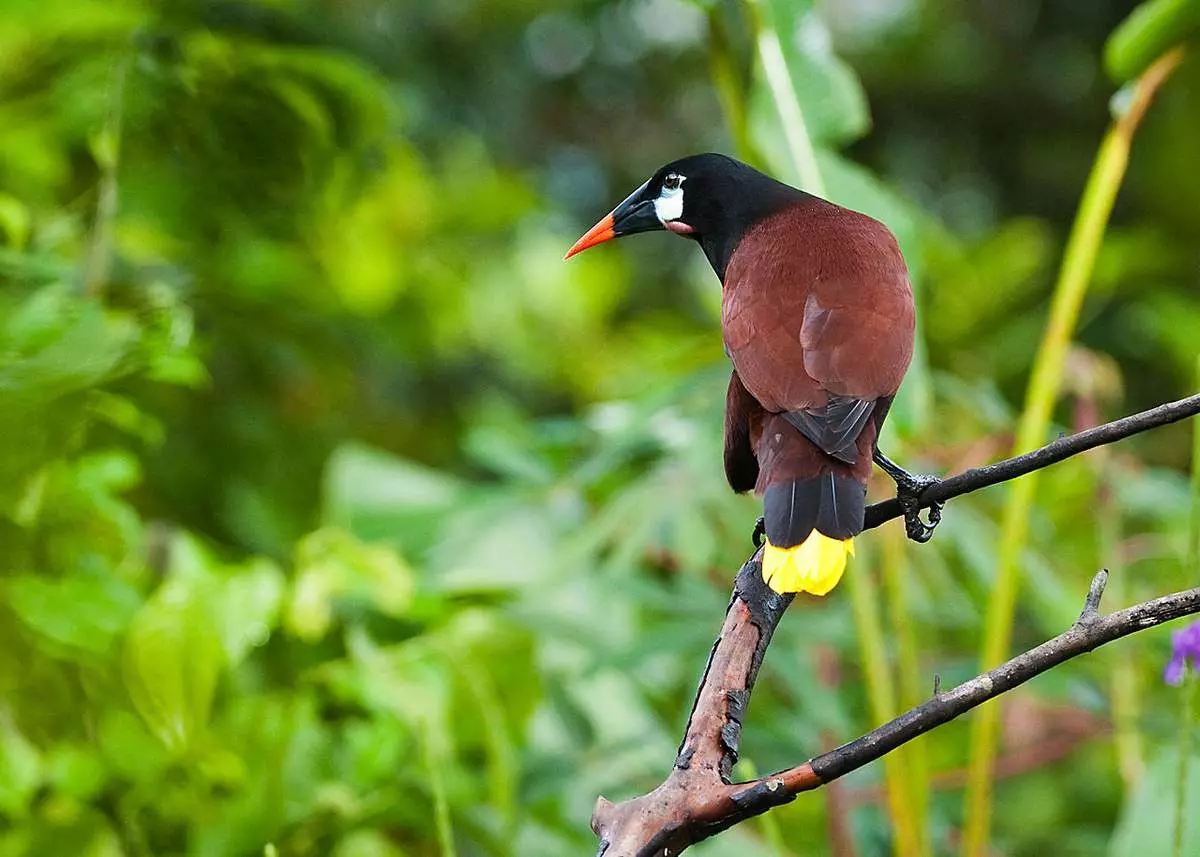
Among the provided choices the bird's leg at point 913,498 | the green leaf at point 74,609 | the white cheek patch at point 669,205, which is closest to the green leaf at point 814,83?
the white cheek patch at point 669,205

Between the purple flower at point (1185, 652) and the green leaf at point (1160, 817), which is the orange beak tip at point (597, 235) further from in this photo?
the green leaf at point (1160, 817)

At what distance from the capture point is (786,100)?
4.64 feet

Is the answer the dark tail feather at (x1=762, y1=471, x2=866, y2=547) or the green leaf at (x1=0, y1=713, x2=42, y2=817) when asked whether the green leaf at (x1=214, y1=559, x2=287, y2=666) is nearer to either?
the green leaf at (x1=0, y1=713, x2=42, y2=817)

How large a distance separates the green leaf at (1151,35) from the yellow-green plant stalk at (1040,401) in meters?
0.02

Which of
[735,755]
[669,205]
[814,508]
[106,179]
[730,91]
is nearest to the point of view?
[735,755]

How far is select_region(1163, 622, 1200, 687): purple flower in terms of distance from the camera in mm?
920

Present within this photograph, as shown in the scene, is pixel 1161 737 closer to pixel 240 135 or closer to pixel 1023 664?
pixel 1023 664

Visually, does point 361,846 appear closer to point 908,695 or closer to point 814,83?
point 908,695

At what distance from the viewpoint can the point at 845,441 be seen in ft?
2.78

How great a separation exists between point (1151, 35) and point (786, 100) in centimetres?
35

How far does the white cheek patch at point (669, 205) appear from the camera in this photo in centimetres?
107

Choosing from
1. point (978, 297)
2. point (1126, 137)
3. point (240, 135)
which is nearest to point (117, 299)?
point (240, 135)

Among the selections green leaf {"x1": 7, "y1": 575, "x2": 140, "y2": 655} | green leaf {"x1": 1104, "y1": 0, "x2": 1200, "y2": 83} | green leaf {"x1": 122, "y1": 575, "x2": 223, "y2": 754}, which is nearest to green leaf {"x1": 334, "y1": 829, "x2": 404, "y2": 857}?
green leaf {"x1": 122, "y1": 575, "x2": 223, "y2": 754}

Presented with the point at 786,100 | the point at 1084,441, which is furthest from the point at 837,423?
the point at 786,100
